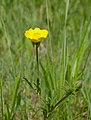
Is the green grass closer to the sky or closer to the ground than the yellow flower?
closer to the ground

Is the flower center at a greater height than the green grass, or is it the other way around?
the flower center

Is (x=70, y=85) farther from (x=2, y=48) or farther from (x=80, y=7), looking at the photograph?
(x=80, y=7)

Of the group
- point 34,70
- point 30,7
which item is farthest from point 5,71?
point 30,7

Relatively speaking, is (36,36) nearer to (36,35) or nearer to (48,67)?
(36,35)

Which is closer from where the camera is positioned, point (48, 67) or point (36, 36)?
point (36, 36)

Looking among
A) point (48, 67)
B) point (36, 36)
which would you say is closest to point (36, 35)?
point (36, 36)

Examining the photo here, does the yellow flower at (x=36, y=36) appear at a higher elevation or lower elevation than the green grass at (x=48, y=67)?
higher

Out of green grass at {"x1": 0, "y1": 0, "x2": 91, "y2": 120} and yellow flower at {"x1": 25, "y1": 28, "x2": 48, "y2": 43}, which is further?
green grass at {"x1": 0, "y1": 0, "x2": 91, "y2": 120}

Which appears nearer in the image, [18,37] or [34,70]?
[34,70]
